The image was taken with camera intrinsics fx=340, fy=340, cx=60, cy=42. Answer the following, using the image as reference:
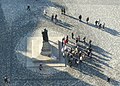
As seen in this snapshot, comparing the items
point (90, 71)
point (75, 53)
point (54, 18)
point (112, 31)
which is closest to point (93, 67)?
point (90, 71)

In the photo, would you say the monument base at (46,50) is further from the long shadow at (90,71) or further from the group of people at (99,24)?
the group of people at (99,24)

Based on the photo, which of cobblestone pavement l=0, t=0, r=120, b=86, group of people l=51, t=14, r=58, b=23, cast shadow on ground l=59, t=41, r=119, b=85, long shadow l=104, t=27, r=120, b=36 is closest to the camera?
cobblestone pavement l=0, t=0, r=120, b=86

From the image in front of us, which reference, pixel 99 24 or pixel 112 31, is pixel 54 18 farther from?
pixel 112 31

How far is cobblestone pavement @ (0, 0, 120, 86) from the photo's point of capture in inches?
1380

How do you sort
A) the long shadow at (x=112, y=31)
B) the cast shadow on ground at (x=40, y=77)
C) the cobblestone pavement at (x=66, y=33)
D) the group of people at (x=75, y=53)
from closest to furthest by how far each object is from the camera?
the cast shadow on ground at (x=40, y=77) → the cobblestone pavement at (x=66, y=33) → the group of people at (x=75, y=53) → the long shadow at (x=112, y=31)

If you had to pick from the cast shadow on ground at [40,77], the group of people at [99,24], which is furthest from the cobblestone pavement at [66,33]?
the group of people at [99,24]

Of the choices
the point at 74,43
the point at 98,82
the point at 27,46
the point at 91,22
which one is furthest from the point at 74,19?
the point at 98,82

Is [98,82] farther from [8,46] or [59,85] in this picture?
[8,46]

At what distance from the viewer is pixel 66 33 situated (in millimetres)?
41000

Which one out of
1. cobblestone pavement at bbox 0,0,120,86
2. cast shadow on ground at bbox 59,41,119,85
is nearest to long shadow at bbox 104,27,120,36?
cobblestone pavement at bbox 0,0,120,86

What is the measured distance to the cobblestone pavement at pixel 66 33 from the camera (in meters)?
35.1

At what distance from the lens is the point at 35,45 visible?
3856cm

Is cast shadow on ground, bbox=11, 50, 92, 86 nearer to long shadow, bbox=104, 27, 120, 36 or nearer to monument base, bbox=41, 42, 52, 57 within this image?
monument base, bbox=41, 42, 52, 57

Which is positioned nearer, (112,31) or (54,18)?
(112,31)
